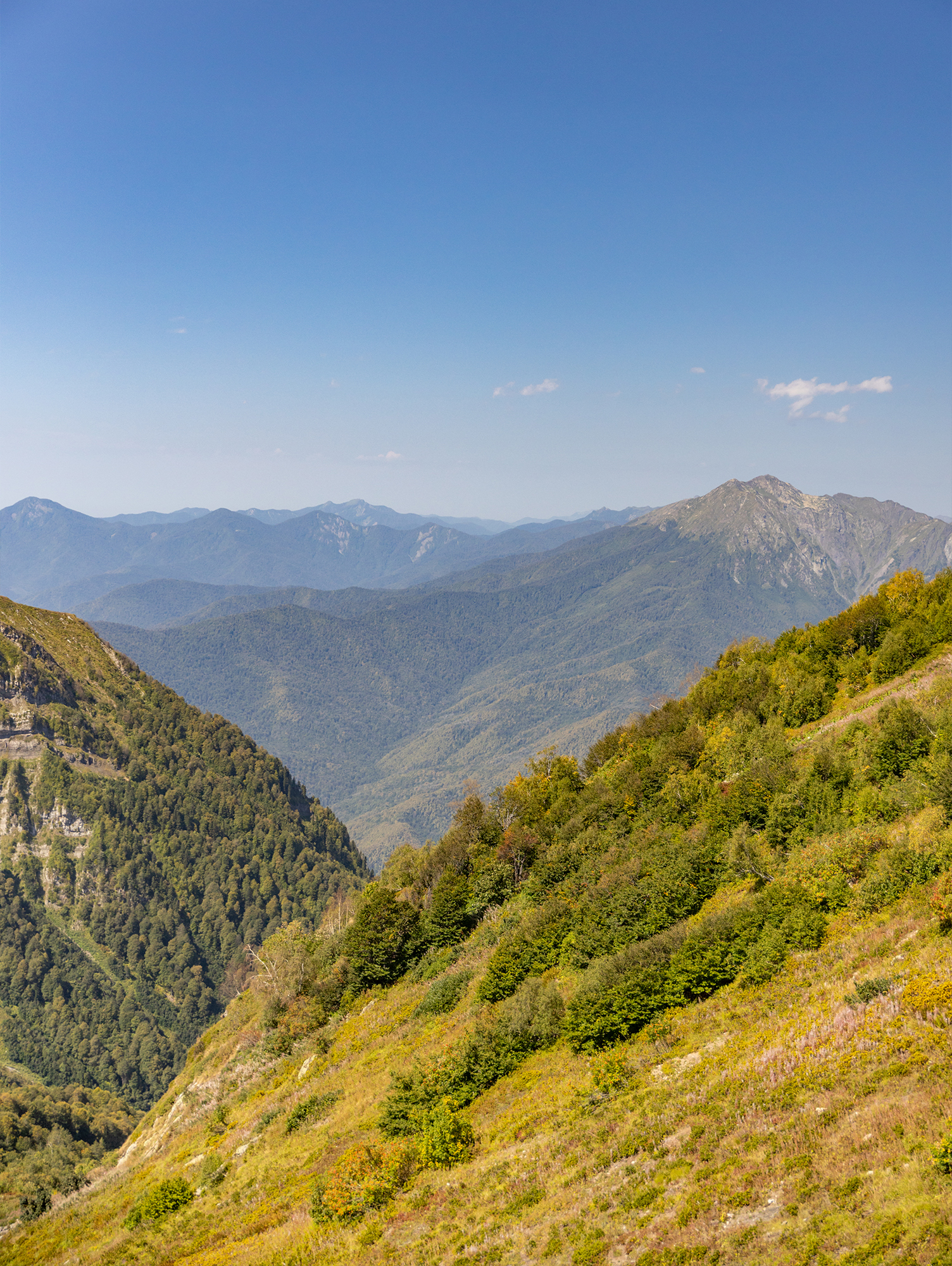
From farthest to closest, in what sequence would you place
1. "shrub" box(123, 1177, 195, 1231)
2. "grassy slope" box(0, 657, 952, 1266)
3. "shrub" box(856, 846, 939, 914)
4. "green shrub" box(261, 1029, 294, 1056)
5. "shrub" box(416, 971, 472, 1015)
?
"green shrub" box(261, 1029, 294, 1056) < "shrub" box(416, 971, 472, 1015) < "shrub" box(123, 1177, 195, 1231) < "shrub" box(856, 846, 939, 914) < "grassy slope" box(0, 657, 952, 1266)

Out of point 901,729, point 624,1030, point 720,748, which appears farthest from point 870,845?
point 720,748

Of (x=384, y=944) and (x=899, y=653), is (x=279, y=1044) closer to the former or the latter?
(x=384, y=944)

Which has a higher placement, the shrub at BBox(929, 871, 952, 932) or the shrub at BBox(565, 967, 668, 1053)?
the shrub at BBox(929, 871, 952, 932)

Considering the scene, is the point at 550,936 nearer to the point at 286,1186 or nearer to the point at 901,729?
the point at 286,1186

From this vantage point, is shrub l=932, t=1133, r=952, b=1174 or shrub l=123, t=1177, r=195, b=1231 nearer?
shrub l=932, t=1133, r=952, b=1174

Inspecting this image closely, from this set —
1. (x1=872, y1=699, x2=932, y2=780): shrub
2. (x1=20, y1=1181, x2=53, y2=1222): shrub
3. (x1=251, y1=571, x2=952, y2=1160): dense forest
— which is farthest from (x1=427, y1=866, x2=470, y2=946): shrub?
(x1=872, y1=699, x2=932, y2=780): shrub

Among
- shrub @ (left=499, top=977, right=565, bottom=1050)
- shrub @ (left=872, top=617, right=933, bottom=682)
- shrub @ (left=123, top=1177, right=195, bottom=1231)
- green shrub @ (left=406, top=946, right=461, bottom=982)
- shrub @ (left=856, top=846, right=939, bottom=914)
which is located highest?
shrub @ (left=872, top=617, right=933, bottom=682)

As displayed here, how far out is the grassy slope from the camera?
1664cm

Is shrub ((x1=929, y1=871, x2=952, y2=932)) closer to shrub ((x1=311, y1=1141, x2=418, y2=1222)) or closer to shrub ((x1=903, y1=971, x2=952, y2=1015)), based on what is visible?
shrub ((x1=903, y1=971, x2=952, y2=1015))

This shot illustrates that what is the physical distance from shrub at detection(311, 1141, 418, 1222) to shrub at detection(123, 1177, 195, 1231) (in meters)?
13.2

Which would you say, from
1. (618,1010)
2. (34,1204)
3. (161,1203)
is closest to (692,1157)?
(618,1010)

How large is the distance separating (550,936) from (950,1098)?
32579 millimetres

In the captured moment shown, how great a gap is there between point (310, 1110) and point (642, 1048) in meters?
23.8

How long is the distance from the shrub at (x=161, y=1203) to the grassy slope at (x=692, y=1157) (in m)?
0.82
